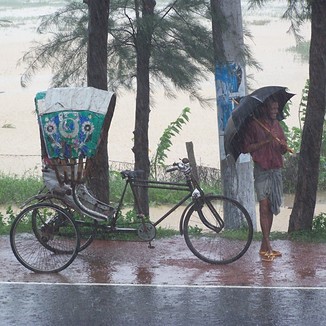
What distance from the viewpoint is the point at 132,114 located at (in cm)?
3450

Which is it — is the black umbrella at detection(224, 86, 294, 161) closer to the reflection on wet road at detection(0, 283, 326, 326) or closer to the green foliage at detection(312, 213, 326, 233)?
the reflection on wet road at detection(0, 283, 326, 326)

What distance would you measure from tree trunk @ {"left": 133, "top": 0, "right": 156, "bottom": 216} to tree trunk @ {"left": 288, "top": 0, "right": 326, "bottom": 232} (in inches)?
135

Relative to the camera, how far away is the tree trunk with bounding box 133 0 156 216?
1490 cm

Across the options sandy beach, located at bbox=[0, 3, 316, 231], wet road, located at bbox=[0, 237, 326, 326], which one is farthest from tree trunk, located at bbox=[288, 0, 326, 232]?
sandy beach, located at bbox=[0, 3, 316, 231]

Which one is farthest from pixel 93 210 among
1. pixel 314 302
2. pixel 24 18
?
pixel 24 18

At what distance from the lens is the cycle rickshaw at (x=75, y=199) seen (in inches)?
365

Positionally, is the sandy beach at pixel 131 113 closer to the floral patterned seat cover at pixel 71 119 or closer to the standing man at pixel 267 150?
the standing man at pixel 267 150

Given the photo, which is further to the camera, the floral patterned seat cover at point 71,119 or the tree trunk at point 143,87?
the tree trunk at point 143,87

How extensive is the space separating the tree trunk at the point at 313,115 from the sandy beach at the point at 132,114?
7.24 metres

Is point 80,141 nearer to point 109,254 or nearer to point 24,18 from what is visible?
point 109,254

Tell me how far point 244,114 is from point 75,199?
1.82 meters

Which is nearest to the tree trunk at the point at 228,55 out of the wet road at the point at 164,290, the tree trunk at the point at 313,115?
the tree trunk at the point at 313,115

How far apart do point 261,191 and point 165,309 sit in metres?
2.07

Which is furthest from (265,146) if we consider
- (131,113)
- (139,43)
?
(131,113)
